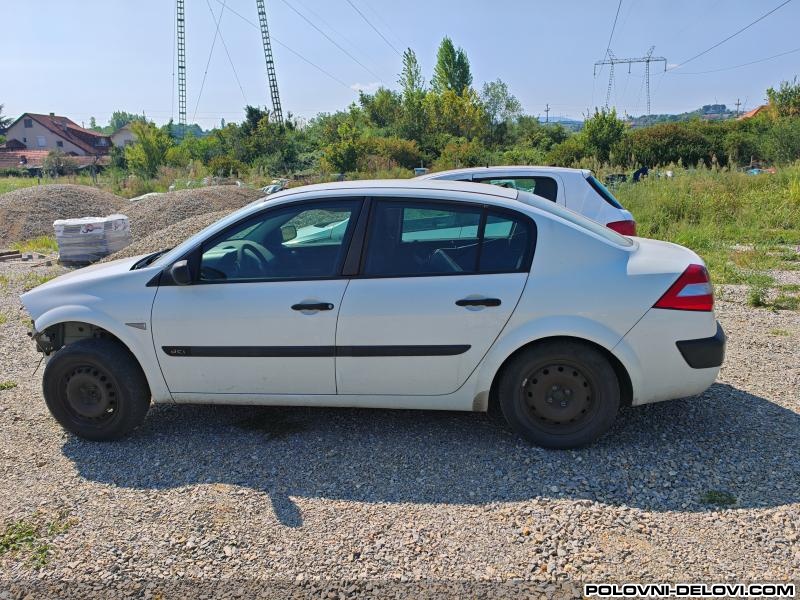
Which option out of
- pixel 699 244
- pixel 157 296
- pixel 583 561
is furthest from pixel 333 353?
pixel 699 244

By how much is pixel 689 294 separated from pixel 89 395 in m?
3.91

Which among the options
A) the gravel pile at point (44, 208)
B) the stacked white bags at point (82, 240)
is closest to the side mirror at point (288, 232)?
the stacked white bags at point (82, 240)

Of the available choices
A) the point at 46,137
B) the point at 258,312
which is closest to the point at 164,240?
the point at 258,312

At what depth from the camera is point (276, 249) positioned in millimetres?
4332

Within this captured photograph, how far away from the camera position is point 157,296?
167 inches

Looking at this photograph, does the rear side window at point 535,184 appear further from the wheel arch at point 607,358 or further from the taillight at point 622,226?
the wheel arch at point 607,358

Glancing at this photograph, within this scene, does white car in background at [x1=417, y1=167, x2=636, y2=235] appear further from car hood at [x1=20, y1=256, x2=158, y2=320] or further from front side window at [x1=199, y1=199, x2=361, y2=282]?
car hood at [x1=20, y1=256, x2=158, y2=320]

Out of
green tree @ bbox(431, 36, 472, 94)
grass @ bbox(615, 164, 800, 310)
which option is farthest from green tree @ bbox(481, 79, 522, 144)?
grass @ bbox(615, 164, 800, 310)

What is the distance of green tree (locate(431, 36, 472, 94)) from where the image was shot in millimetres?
70875

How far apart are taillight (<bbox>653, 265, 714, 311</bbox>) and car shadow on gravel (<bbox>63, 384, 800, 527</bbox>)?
3.00 feet

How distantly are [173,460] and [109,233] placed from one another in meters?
10.2

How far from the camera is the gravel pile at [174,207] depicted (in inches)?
631

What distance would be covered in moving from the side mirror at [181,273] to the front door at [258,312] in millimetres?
69

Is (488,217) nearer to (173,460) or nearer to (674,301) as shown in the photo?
(674,301)
